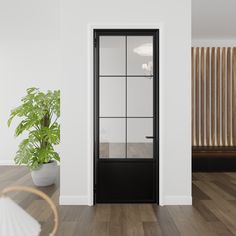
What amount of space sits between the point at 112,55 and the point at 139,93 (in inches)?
23.7

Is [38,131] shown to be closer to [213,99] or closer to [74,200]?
[74,200]

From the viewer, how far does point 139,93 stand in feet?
11.9

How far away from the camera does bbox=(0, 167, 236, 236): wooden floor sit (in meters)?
2.78

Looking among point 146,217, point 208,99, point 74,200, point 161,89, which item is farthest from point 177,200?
point 208,99

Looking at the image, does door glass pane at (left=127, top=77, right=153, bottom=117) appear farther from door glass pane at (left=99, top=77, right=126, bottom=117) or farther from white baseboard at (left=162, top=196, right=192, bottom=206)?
white baseboard at (left=162, top=196, right=192, bottom=206)

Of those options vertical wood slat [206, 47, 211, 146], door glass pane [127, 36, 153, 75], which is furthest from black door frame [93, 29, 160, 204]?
vertical wood slat [206, 47, 211, 146]

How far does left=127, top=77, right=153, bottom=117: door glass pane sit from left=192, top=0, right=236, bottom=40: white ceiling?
1.63 m

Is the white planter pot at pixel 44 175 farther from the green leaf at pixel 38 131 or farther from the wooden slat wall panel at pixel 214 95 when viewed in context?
the wooden slat wall panel at pixel 214 95


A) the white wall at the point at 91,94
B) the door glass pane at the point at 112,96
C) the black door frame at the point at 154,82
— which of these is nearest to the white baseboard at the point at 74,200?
the white wall at the point at 91,94

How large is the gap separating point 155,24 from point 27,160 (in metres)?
2.68

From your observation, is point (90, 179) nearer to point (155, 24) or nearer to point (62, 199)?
point (62, 199)

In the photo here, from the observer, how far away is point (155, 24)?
11.5 ft

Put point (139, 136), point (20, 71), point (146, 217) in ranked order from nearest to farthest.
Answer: point (146, 217), point (139, 136), point (20, 71)

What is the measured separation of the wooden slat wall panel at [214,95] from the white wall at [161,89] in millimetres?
2539
